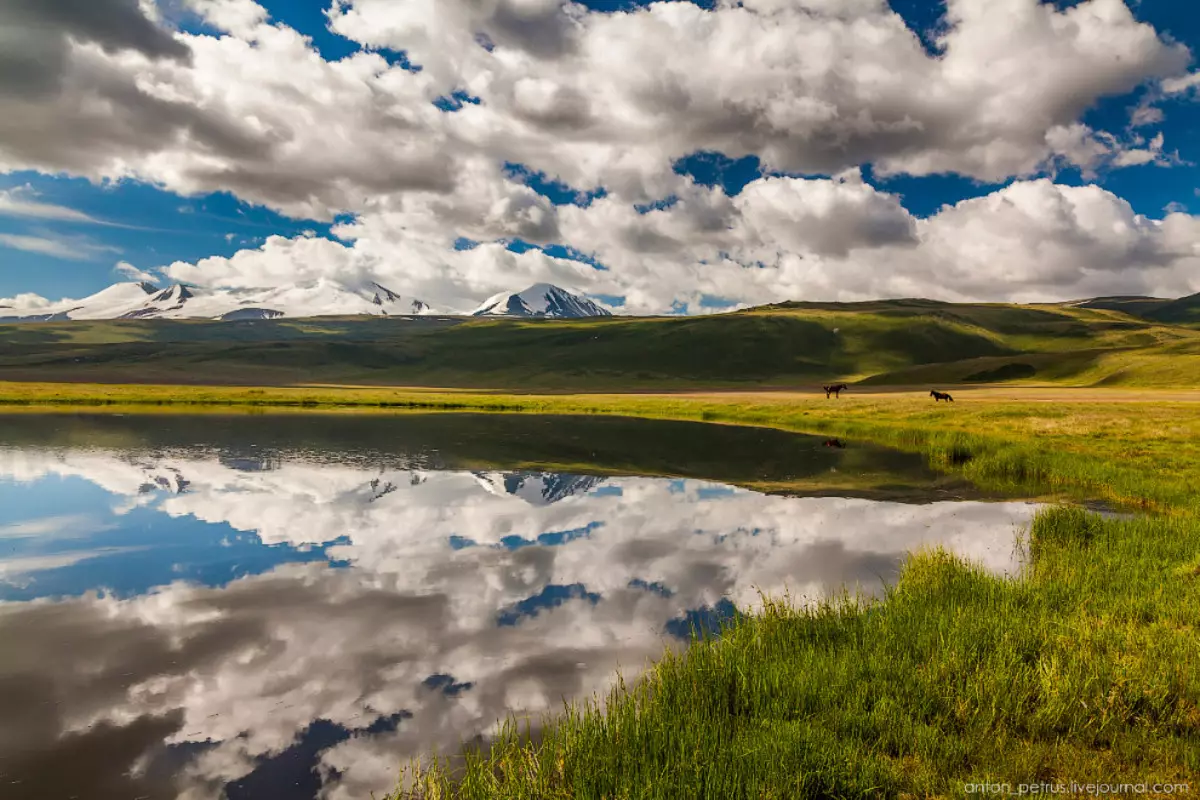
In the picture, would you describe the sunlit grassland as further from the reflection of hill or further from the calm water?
the reflection of hill

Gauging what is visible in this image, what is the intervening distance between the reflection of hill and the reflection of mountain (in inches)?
4.7

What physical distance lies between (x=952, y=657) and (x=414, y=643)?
995 cm

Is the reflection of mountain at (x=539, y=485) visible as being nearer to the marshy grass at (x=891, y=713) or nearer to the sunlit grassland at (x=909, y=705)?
the sunlit grassland at (x=909, y=705)

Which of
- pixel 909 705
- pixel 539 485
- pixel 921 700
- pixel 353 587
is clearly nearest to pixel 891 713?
pixel 909 705

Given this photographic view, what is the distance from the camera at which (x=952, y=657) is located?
9719 mm

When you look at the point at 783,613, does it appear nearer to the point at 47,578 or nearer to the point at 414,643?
the point at 414,643

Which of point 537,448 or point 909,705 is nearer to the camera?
point 909,705

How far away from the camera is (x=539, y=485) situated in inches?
1410

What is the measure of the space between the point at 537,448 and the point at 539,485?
54.9ft

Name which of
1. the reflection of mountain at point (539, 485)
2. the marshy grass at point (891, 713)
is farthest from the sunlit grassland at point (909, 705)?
the reflection of mountain at point (539, 485)

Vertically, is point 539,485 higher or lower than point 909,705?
lower

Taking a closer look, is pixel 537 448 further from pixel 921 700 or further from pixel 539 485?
pixel 921 700

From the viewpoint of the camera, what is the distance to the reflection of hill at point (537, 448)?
36.6 metres

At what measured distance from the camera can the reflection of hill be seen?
36625mm
